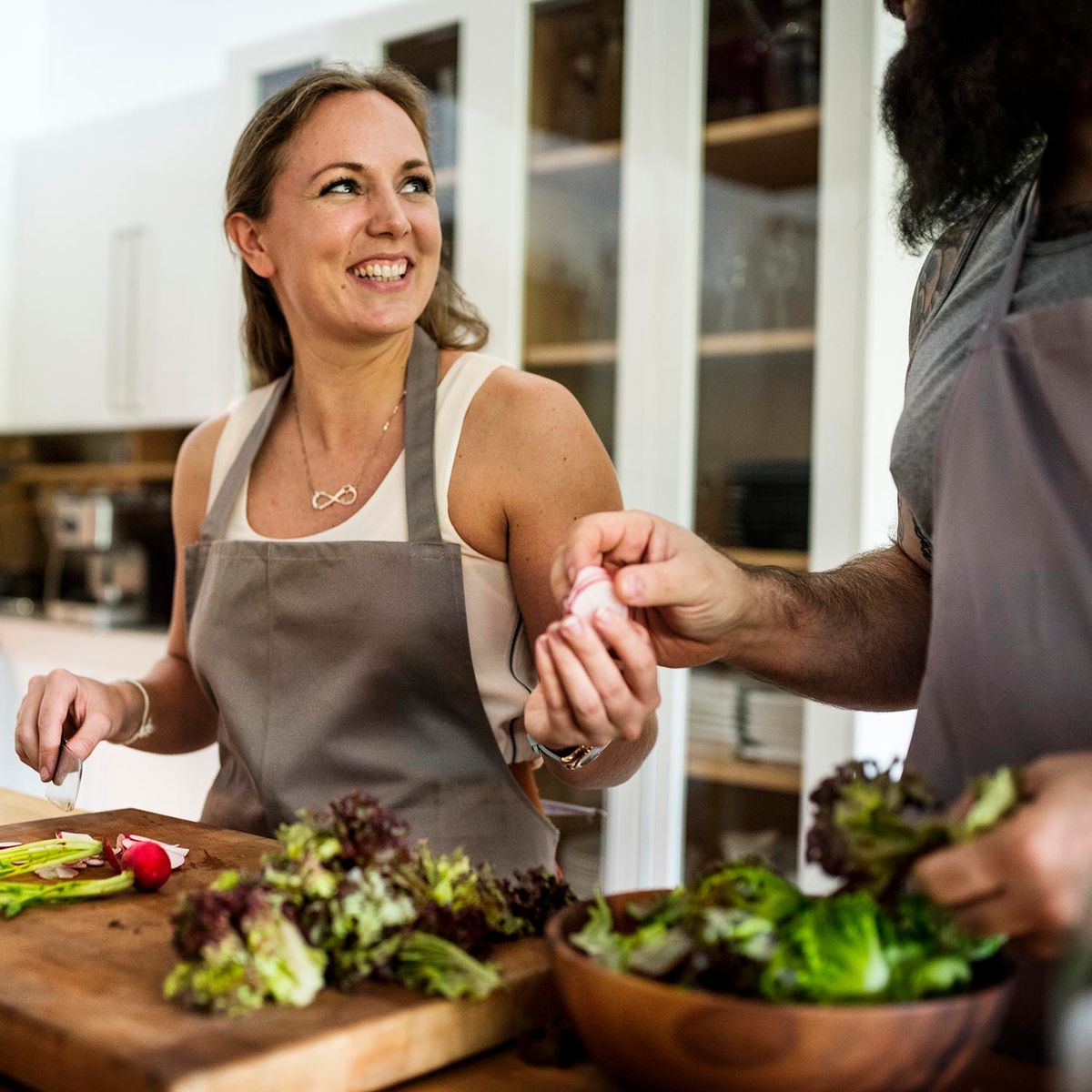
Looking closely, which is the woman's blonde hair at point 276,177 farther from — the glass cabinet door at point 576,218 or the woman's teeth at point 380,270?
the glass cabinet door at point 576,218

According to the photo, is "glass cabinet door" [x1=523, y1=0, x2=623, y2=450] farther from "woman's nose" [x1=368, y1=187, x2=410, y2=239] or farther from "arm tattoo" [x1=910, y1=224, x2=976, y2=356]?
"arm tattoo" [x1=910, y1=224, x2=976, y2=356]

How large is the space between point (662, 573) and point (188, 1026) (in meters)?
0.46

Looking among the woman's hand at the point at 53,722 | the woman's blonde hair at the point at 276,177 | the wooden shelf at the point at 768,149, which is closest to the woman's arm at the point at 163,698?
the woman's hand at the point at 53,722

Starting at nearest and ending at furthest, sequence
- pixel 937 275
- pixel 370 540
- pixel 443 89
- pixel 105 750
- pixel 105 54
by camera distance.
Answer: pixel 937 275 < pixel 370 540 < pixel 443 89 < pixel 105 750 < pixel 105 54

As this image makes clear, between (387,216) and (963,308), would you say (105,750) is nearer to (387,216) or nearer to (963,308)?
(387,216)

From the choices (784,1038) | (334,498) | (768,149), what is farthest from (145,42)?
(784,1038)

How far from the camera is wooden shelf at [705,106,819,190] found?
2.54 meters

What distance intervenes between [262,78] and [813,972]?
3.13 m

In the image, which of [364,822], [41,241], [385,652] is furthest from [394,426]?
[41,241]

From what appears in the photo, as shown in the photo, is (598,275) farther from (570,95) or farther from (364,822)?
(364,822)

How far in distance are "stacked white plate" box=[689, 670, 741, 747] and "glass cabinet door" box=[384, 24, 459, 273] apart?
112 centimetres

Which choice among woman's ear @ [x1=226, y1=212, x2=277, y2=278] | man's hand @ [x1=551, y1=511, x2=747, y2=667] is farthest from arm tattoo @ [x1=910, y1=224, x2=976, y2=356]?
woman's ear @ [x1=226, y1=212, x2=277, y2=278]

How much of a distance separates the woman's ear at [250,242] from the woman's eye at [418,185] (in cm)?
22

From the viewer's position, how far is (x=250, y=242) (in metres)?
1.78
